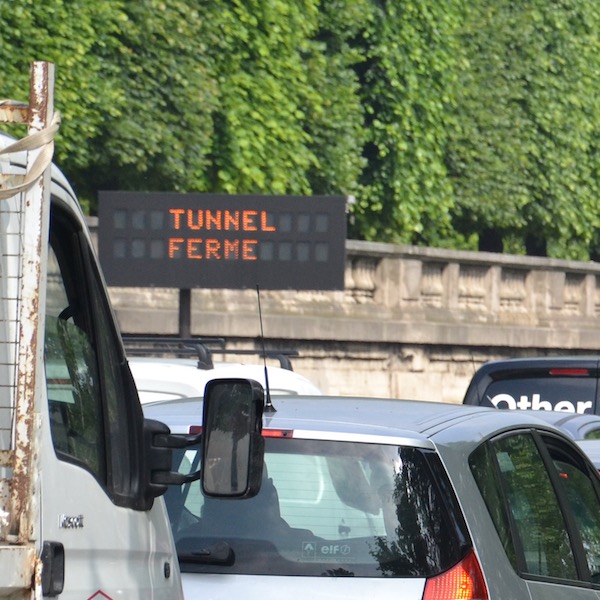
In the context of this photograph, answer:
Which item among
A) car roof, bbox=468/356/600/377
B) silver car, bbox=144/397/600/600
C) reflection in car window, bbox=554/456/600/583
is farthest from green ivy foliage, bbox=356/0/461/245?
silver car, bbox=144/397/600/600

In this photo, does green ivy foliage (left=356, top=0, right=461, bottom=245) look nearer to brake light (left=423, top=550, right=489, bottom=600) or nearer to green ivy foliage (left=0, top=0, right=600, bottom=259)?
green ivy foliage (left=0, top=0, right=600, bottom=259)

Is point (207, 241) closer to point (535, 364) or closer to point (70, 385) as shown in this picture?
point (535, 364)

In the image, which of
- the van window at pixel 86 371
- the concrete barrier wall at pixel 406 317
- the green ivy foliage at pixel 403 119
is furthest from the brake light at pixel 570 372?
the green ivy foliage at pixel 403 119

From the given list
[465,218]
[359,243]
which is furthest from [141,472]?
[465,218]

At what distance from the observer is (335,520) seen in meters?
4.85

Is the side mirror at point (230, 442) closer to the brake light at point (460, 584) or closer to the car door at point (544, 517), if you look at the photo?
the brake light at point (460, 584)

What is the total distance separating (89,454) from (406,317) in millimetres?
23982

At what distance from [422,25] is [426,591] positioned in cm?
2692

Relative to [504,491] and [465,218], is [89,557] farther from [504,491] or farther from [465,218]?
[465,218]

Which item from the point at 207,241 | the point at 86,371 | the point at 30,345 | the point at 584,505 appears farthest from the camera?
the point at 207,241

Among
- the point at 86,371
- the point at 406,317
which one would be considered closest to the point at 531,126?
the point at 406,317

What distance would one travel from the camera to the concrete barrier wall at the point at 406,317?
2336cm

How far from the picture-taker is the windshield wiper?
479 centimetres

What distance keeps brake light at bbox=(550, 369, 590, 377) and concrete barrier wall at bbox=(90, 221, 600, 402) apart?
10830mm
